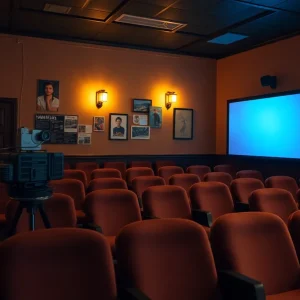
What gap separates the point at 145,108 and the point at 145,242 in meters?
6.18

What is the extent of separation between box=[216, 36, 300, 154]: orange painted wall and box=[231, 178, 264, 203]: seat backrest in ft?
8.53

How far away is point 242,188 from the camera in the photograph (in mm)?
4957

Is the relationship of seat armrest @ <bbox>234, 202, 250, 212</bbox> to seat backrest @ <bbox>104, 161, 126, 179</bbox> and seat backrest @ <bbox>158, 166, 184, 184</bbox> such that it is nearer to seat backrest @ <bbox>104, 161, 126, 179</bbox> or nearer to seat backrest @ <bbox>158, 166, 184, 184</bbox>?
seat backrest @ <bbox>158, 166, 184, 184</bbox>

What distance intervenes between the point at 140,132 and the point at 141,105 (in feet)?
1.78

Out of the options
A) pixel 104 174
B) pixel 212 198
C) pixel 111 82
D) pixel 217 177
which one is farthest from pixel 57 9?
pixel 212 198

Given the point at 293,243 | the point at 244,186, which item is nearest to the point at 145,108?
the point at 244,186

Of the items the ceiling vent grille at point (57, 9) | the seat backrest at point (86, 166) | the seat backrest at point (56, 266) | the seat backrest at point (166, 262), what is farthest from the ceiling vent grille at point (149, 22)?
the seat backrest at point (56, 266)

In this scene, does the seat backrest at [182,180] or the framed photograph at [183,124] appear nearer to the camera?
the seat backrest at [182,180]

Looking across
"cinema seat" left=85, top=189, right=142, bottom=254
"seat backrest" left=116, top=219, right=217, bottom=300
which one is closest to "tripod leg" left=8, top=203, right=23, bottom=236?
"seat backrest" left=116, top=219, right=217, bottom=300

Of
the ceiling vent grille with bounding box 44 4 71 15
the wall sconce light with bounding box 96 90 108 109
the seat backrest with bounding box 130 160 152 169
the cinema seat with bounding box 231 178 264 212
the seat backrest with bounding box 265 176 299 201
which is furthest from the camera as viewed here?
the seat backrest with bounding box 130 160 152 169

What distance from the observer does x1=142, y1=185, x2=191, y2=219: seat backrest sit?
153 inches

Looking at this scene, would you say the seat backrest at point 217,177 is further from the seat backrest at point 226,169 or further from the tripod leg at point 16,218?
the tripod leg at point 16,218

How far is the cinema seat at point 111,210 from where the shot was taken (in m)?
3.51

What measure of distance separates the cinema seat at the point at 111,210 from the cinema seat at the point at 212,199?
96 cm
